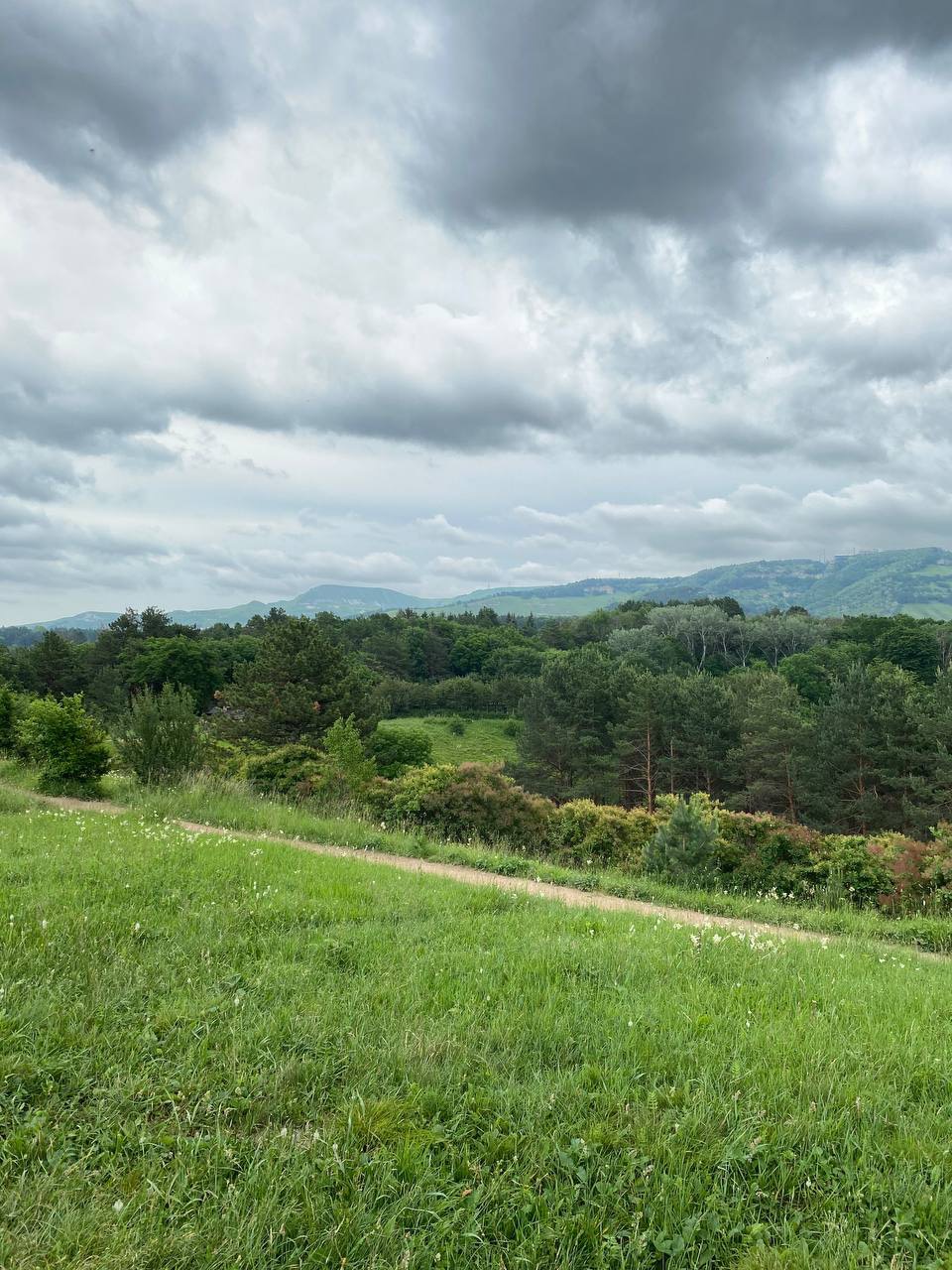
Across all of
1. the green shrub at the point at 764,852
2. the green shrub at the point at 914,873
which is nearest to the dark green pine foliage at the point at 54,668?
the green shrub at the point at 764,852

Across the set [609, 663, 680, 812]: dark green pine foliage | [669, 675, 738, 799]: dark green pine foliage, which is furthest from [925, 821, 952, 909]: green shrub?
[609, 663, 680, 812]: dark green pine foliage

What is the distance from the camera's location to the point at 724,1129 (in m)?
3.03

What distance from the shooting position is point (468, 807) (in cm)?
1553

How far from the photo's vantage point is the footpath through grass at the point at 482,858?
9.16 metres

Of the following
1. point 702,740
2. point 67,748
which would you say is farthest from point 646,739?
point 67,748

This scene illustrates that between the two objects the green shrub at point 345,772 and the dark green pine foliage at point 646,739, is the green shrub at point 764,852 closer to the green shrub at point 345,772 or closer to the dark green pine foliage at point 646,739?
the green shrub at point 345,772

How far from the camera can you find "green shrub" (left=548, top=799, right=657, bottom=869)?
15188 mm

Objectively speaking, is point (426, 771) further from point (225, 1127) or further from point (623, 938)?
point (225, 1127)

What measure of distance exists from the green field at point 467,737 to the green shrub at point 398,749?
1239cm

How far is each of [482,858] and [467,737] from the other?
68827 millimetres

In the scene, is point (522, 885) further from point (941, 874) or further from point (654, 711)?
point (654, 711)

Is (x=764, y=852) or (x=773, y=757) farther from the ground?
(x=764, y=852)

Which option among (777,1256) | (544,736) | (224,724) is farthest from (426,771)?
(544,736)

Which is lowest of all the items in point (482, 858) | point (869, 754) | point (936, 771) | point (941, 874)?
point (936, 771)
